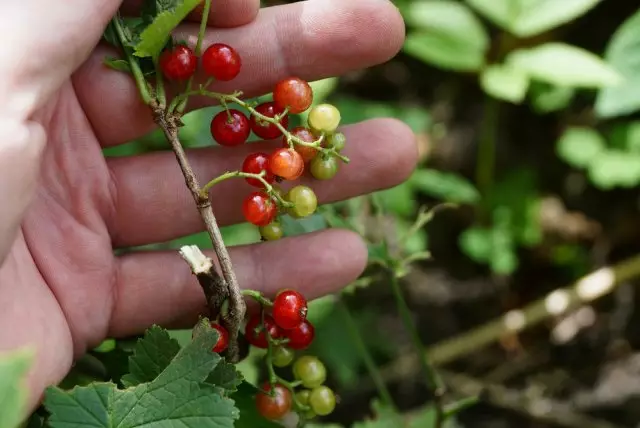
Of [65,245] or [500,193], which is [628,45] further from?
[65,245]

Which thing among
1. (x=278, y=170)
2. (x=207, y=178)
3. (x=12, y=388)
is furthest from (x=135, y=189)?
(x=12, y=388)

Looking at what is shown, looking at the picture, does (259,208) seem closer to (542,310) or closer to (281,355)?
(281,355)

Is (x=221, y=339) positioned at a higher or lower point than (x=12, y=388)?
lower

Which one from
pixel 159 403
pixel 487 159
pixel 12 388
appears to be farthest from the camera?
pixel 487 159

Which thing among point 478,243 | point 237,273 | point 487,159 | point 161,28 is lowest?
point 478,243

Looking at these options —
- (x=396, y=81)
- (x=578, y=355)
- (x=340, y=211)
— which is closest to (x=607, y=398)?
(x=578, y=355)

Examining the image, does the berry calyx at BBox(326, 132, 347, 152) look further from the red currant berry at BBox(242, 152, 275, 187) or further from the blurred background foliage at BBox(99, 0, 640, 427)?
the blurred background foliage at BBox(99, 0, 640, 427)

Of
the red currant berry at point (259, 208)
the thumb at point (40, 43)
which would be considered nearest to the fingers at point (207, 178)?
the red currant berry at point (259, 208)
